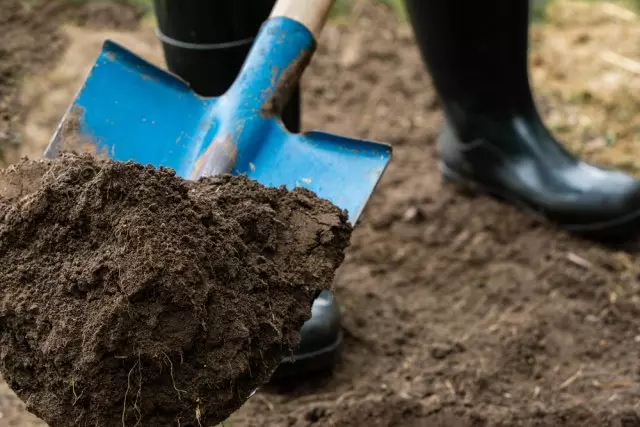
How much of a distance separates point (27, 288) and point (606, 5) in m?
2.67

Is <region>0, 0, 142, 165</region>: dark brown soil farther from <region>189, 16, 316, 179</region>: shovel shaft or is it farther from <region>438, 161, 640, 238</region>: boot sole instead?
<region>438, 161, 640, 238</region>: boot sole

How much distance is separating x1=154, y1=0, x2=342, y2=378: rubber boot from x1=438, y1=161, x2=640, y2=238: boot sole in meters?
0.72

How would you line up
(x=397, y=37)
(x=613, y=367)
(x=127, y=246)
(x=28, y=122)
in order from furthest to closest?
(x=397, y=37)
(x=28, y=122)
(x=613, y=367)
(x=127, y=246)

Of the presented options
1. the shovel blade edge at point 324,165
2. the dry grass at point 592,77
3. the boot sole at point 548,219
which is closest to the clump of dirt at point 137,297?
the shovel blade edge at point 324,165

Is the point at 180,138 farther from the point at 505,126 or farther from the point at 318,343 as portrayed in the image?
the point at 505,126

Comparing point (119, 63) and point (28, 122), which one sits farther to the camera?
point (28, 122)

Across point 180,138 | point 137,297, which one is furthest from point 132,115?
point 137,297

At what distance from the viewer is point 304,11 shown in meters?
1.49

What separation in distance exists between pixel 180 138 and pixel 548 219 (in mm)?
1071

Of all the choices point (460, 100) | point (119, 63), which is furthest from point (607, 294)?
point (119, 63)

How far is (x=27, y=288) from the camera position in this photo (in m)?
1.09

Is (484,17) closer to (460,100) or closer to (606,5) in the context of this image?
(460,100)

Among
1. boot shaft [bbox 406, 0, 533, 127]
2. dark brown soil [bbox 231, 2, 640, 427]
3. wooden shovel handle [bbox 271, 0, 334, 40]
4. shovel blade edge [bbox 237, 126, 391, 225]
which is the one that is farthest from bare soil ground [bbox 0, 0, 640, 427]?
wooden shovel handle [bbox 271, 0, 334, 40]

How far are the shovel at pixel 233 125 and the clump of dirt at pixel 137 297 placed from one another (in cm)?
23
